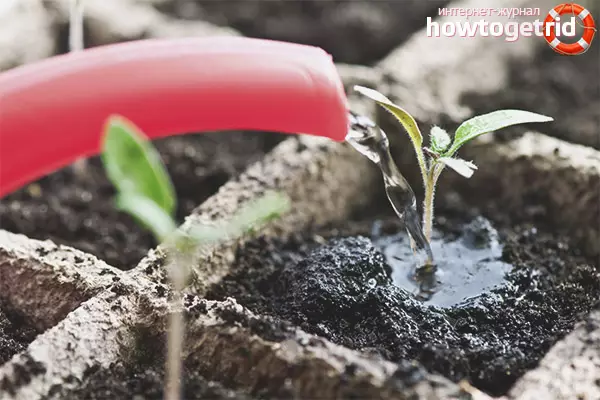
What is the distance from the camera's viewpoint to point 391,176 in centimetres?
137

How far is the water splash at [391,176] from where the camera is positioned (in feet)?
4.32

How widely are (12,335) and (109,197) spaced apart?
0.52m

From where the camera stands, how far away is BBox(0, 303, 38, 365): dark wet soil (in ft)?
4.08

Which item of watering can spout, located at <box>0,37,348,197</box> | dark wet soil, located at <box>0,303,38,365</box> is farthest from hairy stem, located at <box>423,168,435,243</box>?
dark wet soil, located at <box>0,303,38,365</box>

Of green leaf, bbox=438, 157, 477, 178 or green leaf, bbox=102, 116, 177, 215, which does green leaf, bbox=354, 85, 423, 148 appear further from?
green leaf, bbox=102, 116, 177, 215

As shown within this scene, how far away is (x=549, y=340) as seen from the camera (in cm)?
119

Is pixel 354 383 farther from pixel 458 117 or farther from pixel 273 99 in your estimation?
pixel 458 117

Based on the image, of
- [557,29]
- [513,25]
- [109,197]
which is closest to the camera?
[557,29]

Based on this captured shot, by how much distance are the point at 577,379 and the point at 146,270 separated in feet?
2.09

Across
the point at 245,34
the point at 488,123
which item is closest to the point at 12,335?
the point at 488,123

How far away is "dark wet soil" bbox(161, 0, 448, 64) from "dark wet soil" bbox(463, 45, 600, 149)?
33 centimetres

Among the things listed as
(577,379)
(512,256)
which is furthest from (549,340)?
(512,256)

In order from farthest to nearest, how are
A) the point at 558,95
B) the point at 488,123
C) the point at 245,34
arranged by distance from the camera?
the point at 245,34 < the point at 558,95 < the point at 488,123

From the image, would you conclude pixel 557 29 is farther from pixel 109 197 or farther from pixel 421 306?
pixel 109 197
